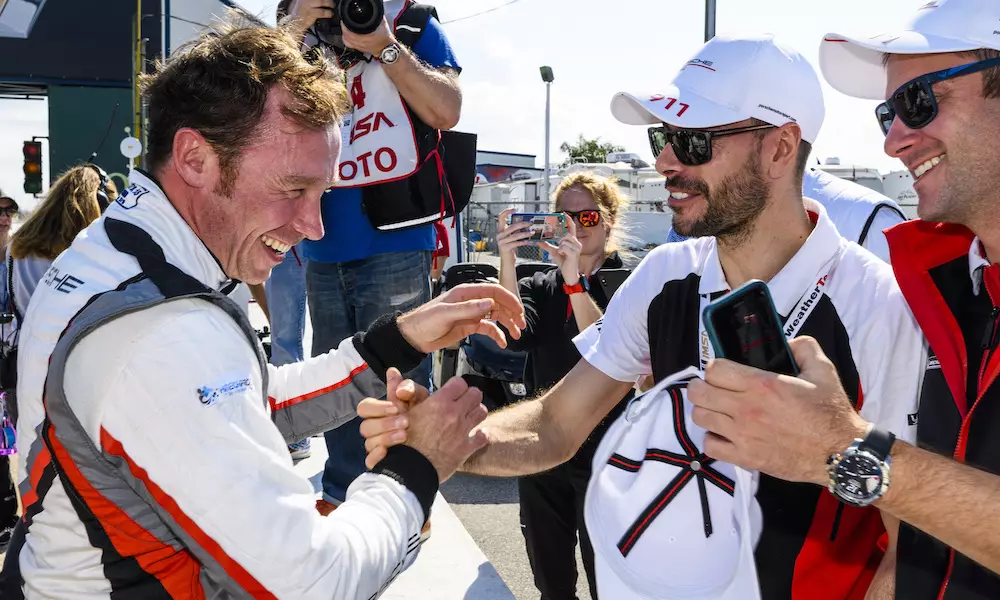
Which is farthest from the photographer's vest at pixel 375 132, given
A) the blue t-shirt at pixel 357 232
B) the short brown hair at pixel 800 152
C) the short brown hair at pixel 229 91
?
the short brown hair at pixel 800 152

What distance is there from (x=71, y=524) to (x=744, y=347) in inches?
57.0

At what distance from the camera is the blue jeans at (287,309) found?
479cm

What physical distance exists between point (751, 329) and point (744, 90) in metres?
1.19

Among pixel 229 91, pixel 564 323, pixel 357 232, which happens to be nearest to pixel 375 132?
pixel 357 232

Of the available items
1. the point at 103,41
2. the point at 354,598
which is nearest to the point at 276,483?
the point at 354,598

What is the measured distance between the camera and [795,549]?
6.51ft

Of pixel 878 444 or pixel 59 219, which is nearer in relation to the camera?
pixel 878 444

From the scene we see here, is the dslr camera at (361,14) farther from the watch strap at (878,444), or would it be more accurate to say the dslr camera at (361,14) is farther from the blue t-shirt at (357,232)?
the watch strap at (878,444)

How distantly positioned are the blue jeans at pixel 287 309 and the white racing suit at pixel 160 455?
2.94 metres

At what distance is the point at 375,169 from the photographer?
3.53m

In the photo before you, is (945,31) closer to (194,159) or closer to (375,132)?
(194,159)

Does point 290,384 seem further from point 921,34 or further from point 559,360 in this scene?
point 921,34

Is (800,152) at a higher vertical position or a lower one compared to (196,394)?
higher

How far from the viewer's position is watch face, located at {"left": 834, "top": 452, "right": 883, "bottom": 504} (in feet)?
5.11
